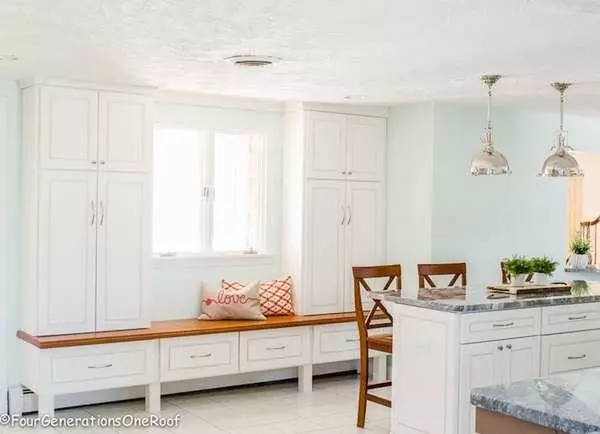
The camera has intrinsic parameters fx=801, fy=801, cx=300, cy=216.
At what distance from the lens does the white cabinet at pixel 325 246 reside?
21.6 ft

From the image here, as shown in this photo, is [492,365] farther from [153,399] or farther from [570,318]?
[153,399]

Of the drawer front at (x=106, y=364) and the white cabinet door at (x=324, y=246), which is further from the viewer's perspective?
the white cabinet door at (x=324, y=246)

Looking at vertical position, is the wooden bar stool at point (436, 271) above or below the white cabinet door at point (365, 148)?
below

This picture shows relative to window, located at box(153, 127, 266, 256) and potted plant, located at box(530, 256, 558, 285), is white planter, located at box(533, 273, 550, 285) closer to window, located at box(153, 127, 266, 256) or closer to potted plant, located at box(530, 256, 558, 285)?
potted plant, located at box(530, 256, 558, 285)

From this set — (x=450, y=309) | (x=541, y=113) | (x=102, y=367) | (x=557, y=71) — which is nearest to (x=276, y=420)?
(x=102, y=367)

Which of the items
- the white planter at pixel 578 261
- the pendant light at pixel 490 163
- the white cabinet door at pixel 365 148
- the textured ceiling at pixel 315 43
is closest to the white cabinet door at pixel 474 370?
the pendant light at pixel 490 163

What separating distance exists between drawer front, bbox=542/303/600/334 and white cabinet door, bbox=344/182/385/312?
82.1 inches

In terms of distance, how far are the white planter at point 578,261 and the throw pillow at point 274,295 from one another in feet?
9.99

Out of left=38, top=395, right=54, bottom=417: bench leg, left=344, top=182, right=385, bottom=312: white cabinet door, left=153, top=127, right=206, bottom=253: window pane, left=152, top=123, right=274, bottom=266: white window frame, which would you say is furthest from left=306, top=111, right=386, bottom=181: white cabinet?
left=38, top=395, right=54, bottom=417: bench leg

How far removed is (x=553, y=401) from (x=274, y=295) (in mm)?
4420

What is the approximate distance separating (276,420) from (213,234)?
68.7 inches

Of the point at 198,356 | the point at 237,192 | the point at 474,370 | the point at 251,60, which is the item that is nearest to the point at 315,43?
the point at 251,60

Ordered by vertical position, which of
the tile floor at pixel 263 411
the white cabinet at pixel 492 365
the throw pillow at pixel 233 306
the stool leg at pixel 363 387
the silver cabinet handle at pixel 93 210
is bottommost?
the tile floor at pixel 263 411

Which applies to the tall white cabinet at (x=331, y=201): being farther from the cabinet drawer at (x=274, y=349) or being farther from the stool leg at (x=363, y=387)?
the stool leg at (x=363, y=387)
